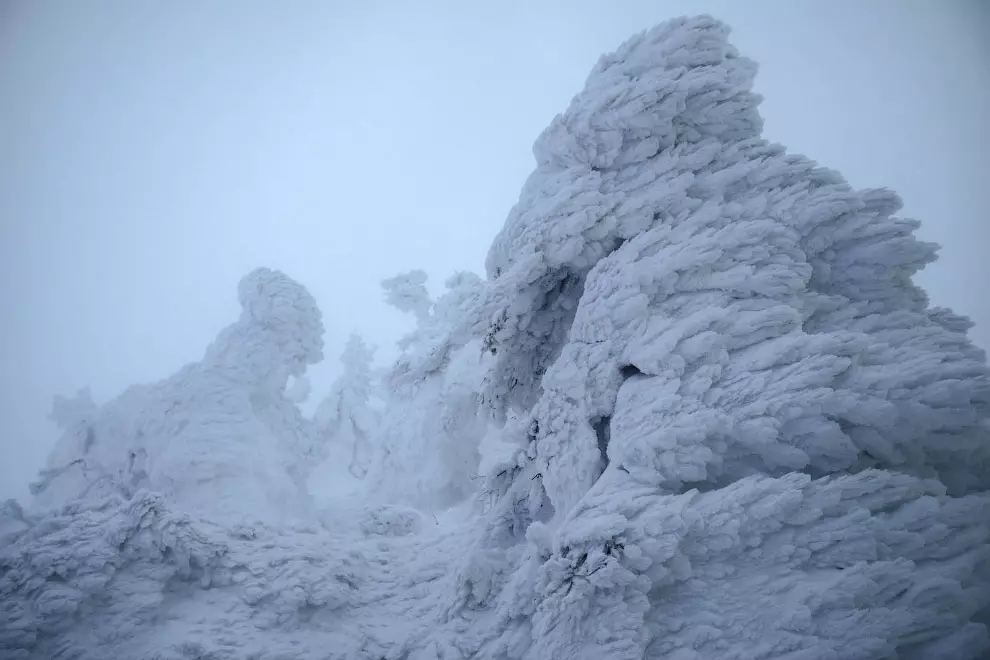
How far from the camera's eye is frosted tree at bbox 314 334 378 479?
67.1 ft

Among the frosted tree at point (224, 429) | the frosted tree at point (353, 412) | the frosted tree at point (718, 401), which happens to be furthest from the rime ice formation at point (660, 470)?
the frosted tree at point (353, 412)

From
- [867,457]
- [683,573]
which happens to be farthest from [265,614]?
[867,457]

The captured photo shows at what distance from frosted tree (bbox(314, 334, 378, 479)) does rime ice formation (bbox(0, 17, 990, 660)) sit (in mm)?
12769

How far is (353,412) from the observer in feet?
69.4

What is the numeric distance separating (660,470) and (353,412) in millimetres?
18252

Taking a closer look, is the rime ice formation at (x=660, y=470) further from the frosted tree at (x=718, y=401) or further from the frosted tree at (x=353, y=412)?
the frosted tree at (x=353, y=412)

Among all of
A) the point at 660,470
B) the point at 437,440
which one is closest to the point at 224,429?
the point at 437,440

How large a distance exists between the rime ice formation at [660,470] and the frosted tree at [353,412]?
12.8 m

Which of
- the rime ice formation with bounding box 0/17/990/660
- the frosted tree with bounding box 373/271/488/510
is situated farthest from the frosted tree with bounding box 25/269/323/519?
the rime ice formation with bounding box 0/17/990/660

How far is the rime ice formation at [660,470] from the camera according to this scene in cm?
394

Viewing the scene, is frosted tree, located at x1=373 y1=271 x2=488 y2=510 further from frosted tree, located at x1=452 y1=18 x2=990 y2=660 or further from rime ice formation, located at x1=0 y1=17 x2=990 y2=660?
frosted tree, located at x1=452 y1=18 x2=990 y2=660

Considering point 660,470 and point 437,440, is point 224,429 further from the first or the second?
point 660,470

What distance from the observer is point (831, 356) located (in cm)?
444

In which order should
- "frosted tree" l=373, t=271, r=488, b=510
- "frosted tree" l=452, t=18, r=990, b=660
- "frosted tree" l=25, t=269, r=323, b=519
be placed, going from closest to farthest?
"frosted tree" l=452, t=18, r=990, b=660
"frosted tree" l=25, t=269, r=323, b=519
"frosted tree" l=373, t=271, r=488, b=510
